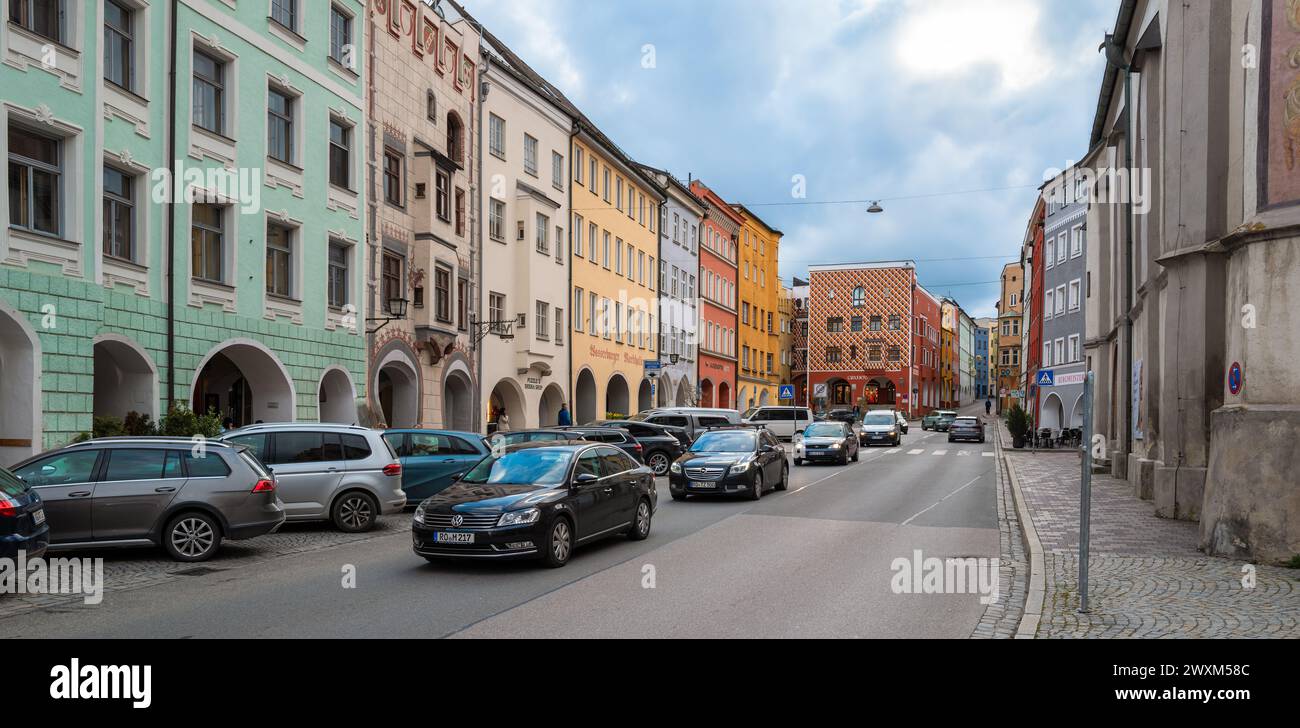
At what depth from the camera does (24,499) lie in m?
9.67

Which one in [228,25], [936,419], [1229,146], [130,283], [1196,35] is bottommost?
[936,419]

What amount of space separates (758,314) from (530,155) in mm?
41202

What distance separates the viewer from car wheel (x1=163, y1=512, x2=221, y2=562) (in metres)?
12.0

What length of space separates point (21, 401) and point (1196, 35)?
1944cm

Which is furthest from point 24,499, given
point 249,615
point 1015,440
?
point 1015,440

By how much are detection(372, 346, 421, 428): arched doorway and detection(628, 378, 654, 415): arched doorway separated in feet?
75.6

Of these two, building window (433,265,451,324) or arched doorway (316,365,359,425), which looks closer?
arched doorway (316,365,359,425)

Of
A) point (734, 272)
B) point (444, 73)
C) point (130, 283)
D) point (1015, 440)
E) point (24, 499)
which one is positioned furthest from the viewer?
point (734, 272)

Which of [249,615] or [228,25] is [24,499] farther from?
[228,25]

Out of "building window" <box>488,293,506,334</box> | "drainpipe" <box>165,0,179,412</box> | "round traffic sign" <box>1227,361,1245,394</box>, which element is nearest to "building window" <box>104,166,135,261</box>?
"drainpipe" <box>165,0,179,412</box>

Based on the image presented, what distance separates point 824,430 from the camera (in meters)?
33.1

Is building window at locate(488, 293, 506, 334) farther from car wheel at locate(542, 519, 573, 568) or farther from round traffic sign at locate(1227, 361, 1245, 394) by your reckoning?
round traffic sign at locate(1227, 361, 1245, 394)

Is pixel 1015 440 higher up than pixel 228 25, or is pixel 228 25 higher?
pixel 228 25

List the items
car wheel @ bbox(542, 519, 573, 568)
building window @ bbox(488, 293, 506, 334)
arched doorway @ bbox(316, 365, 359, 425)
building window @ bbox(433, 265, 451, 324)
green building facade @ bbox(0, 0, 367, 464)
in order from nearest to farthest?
car wheel @ bbox(542, 519, 573, 568) → green building facade @ bbox(0, 0, 367, 464) → arched doorway @ bbox(316, 365, 359, 425) → building window @ bbox(433, 265, 451, 324) → building window @ bbox(488, 293, 506, 334)
